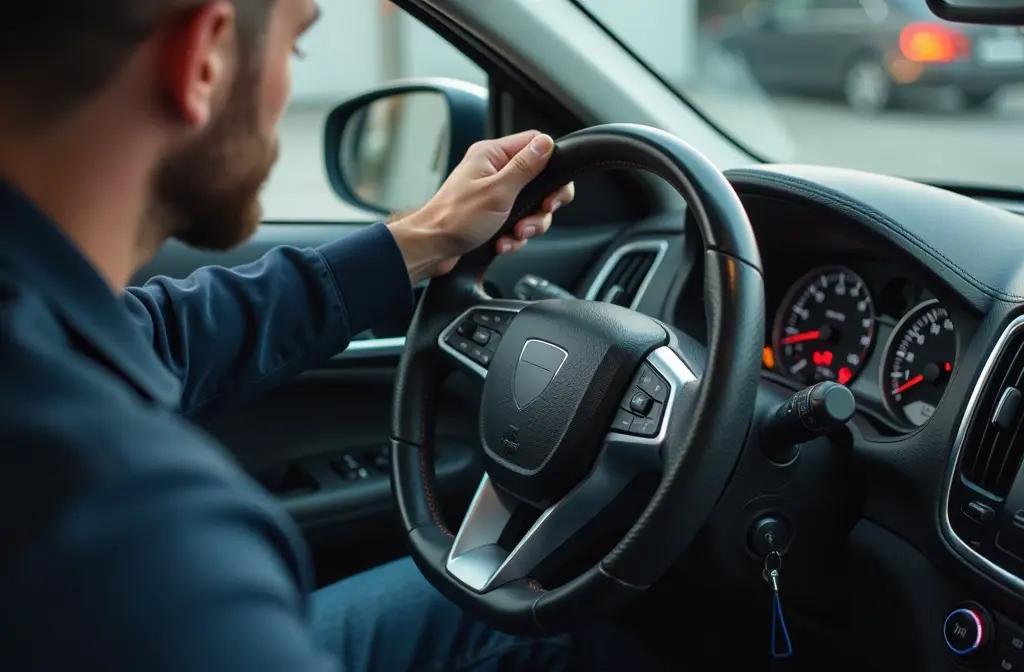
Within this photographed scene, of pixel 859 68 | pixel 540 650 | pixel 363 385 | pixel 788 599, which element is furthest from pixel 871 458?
pixel 859 68

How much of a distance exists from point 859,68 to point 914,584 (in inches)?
261

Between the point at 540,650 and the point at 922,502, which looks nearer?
the point at 922,502

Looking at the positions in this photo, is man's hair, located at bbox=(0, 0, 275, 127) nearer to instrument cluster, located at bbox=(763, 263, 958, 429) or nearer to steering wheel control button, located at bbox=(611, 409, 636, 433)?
steering wheel control button, located at bbox=(611, 409, 636, 433)

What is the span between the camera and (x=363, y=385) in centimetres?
217

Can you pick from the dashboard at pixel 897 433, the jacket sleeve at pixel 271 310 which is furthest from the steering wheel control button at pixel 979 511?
the jacket sleeve at pixel 271 310

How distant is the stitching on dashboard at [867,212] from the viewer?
145cm

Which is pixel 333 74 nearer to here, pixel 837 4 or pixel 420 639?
pixel 837 4

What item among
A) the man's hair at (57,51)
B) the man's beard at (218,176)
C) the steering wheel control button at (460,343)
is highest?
the man's hair at (57,51)

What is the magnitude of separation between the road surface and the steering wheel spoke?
749 mm

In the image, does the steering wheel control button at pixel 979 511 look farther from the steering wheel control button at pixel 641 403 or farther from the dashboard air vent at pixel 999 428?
the steering wheel control button at pixel 641 403

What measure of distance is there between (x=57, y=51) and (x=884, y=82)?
7106 mm

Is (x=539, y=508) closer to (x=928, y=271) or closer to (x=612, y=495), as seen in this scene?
(x=612, y=495)

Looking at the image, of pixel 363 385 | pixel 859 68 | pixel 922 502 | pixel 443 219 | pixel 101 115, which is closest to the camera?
pixel 101 115

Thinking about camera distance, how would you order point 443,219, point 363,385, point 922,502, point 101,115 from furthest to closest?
A: point 363,385
point 443,219
point 922,502
point 101,115
